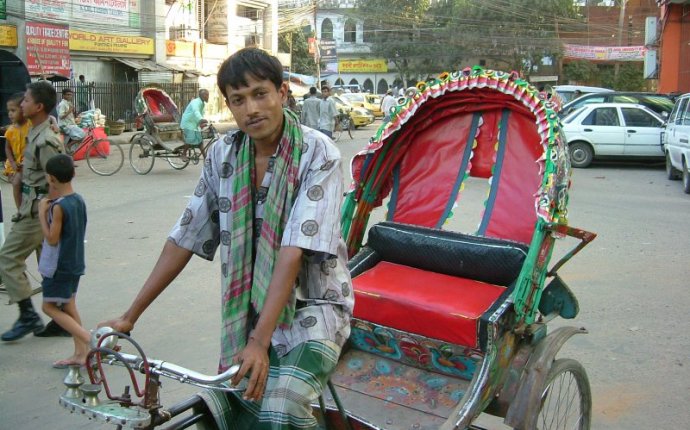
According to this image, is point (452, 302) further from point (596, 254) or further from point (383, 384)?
point (596, 254)

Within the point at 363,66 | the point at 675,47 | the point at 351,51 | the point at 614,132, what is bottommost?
the point at 614,132

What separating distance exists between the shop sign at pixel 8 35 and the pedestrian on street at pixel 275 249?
20.0 metres

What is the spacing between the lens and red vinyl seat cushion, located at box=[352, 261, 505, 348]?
3164mm

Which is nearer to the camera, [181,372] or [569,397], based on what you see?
[181,372]

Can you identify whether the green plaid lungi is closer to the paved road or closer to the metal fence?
the paved road

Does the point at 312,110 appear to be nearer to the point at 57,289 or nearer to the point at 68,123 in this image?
the point at 68,123

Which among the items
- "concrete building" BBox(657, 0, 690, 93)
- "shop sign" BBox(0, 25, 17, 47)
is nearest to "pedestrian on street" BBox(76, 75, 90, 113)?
"shop sign" BBox(0, 25, 17, 47)

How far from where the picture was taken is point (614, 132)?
607 inches

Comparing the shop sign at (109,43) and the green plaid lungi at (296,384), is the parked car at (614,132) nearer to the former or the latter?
the green plaid lungi at (296,384)

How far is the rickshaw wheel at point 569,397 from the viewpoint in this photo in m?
3.07

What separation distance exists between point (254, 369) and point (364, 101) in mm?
30006

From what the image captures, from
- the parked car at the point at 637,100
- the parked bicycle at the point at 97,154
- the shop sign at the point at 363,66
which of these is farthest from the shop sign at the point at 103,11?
the shop sign at the point at 363,66

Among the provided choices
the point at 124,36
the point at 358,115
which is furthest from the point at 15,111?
the point at 358,115

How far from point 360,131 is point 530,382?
79.6ft
